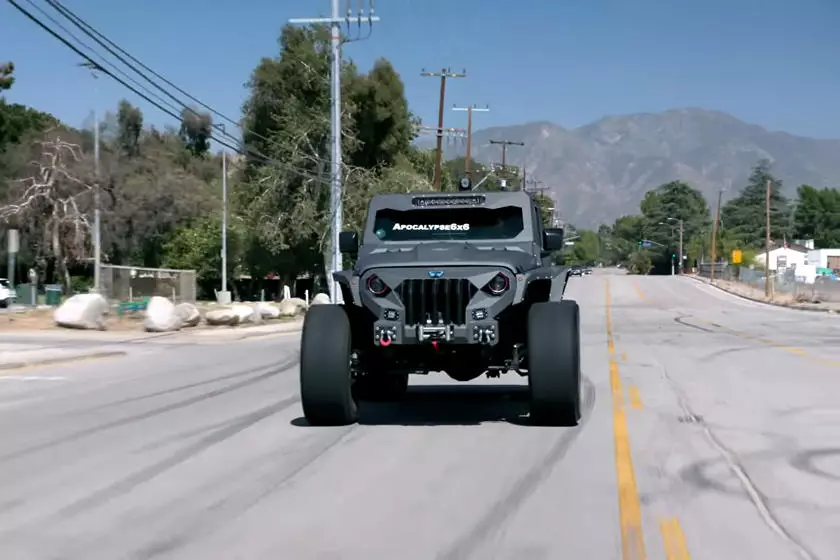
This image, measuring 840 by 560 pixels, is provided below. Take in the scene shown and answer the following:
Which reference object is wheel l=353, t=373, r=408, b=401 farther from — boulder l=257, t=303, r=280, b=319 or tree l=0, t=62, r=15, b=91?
tree l=0, t=62, r=15, b=91

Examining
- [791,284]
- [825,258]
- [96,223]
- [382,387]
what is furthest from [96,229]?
[825,258]

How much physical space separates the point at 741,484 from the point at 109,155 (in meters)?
57.3

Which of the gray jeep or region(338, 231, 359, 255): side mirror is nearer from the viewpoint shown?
the gray jeep

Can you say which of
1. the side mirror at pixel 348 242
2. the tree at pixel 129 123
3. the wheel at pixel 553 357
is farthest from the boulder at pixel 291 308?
the tree at pixel 129 123

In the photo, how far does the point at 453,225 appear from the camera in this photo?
42.1 ft

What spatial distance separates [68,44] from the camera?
70.6ft

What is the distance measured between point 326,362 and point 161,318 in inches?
Result: 941

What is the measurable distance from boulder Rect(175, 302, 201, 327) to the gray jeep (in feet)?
78.5

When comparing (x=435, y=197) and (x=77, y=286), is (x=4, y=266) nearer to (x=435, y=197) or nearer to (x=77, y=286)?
(x=77, y=286)

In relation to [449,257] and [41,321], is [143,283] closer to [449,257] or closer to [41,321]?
[41,321]

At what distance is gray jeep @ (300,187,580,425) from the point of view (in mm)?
10773

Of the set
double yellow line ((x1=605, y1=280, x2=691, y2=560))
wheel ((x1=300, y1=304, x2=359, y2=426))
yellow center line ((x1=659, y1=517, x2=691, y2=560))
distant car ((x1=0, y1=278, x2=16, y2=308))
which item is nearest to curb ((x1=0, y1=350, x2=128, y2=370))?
wheel ((x1=300, y1=304, x2=359, y2=426))

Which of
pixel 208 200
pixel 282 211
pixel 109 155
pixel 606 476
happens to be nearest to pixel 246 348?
pixel 606 476

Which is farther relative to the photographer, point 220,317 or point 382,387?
point 220,317
